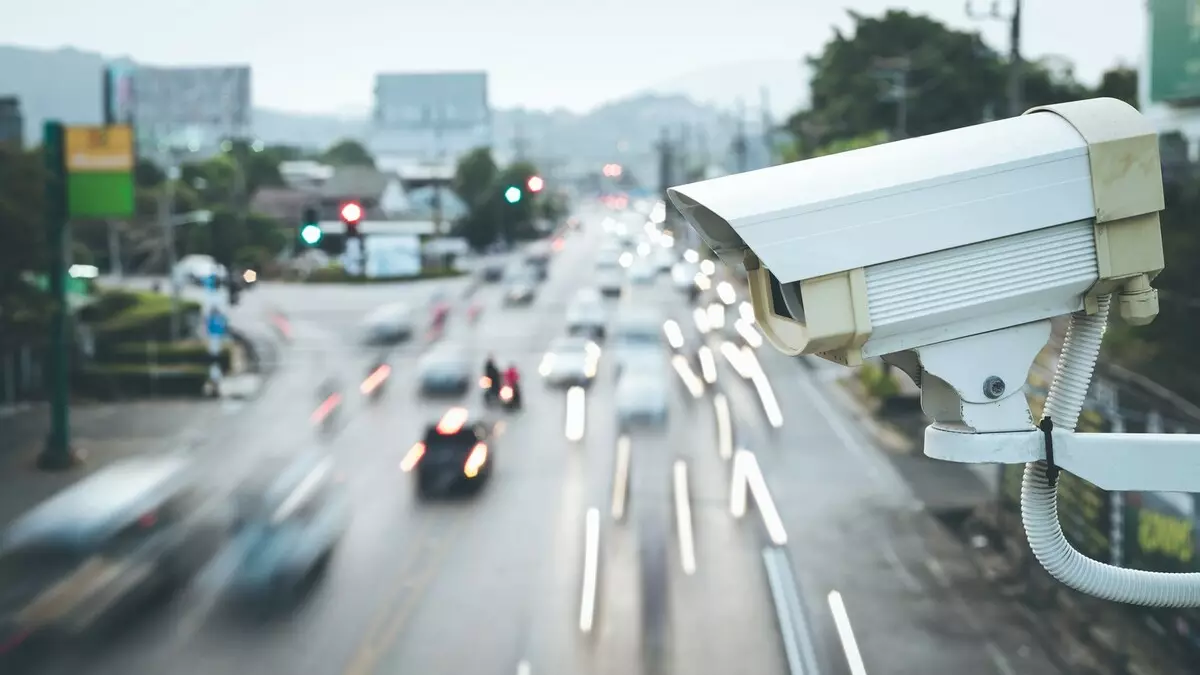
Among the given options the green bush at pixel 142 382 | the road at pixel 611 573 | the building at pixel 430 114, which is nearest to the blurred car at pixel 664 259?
the green bush at pixel 142 382

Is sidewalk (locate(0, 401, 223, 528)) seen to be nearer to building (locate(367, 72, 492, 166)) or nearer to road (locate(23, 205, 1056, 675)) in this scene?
road (locate(23, 205, 1056, 675))

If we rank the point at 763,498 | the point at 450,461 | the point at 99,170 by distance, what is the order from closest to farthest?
the point at 763,498 → the point at 450,461 → the point at 99,170

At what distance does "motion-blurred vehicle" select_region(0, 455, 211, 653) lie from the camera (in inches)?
613

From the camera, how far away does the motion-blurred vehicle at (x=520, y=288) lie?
170 ft

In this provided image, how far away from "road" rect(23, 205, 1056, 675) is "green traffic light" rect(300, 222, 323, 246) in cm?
452

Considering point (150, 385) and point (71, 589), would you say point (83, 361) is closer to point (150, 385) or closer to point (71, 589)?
point (150, 385)

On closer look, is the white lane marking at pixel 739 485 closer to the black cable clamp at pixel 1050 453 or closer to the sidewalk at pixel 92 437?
the sidewalk at pixel 92 437

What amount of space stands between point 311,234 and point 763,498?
31.5 feet

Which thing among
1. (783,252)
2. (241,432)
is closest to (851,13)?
(241,432)

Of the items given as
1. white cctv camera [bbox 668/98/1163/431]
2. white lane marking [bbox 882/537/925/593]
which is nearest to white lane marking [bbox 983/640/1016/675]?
white lane marking [bbox 882/537/925/593]

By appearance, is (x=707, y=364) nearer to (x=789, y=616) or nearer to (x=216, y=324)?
(x=216, y=324)

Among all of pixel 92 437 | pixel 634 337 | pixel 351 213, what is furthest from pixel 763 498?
pixel 634 337

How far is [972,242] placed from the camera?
4.10 meters

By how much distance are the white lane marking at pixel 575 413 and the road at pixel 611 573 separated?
335 mm
